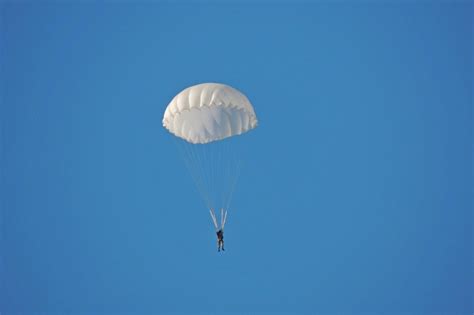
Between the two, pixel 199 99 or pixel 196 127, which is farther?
pixel 196 127

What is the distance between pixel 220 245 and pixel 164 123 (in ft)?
15.5

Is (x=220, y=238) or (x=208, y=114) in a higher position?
(x=208, y=114)

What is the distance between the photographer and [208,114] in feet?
95.9

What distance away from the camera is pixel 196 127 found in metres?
29.6

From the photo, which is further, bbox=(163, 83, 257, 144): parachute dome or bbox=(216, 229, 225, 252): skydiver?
bbox=(216, 229, 225, 252): skydiver

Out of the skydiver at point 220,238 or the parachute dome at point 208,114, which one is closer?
the parachute dome at point 208,114

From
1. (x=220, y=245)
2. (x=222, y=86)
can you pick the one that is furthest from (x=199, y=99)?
(x=220, y=245)

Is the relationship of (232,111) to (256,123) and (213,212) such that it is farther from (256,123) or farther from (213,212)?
(213,212)

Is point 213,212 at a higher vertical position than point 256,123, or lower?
lower

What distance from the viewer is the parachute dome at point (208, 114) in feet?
89.2

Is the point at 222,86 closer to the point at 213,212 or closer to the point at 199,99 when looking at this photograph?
the point at 199,99

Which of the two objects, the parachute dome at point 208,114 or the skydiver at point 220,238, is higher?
Result: the parachute dome at point 208,114

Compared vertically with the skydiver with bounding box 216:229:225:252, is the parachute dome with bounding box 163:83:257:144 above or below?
above

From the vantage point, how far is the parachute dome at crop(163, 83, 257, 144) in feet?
89.2
